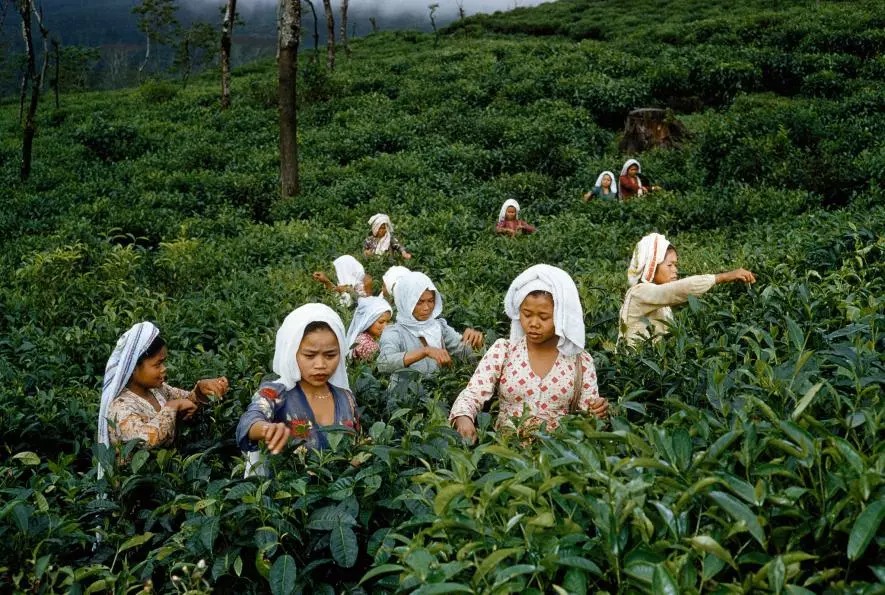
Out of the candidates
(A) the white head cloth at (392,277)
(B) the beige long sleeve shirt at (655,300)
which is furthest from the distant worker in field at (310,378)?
(A) the white head cloth at (392,277)

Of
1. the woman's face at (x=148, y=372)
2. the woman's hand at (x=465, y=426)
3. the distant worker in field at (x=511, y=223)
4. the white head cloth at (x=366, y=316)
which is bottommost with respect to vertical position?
the distant worker in field at (x=511, y=223)

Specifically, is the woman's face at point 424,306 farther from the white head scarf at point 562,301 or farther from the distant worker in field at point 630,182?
the distant worker in field at point 630,182

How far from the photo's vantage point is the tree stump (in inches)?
583

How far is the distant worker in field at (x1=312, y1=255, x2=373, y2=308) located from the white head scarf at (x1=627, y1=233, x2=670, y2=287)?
121 inches

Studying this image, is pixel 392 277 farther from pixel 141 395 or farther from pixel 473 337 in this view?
pixel 141 395

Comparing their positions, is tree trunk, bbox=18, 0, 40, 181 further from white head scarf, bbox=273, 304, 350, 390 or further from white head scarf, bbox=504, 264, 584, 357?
white head scarf, bbox=504, 264, 584, 357

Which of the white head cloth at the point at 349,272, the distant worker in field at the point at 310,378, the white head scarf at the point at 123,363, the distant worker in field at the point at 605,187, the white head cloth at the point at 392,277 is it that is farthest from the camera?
the distant worker in field at the point at 605,187

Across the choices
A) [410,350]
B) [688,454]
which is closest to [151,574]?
[688,454]

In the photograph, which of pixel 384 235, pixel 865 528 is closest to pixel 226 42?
pixel 384 235

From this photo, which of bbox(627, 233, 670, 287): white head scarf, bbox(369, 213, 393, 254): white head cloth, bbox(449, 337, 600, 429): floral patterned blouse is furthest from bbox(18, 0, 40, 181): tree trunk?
bbox(449, 337, 600, 429): floral patterned blouse

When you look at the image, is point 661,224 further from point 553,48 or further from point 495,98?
point 553,48

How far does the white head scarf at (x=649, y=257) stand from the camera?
473cm

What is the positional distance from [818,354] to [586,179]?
10.5 meters

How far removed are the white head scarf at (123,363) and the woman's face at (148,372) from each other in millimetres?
48
